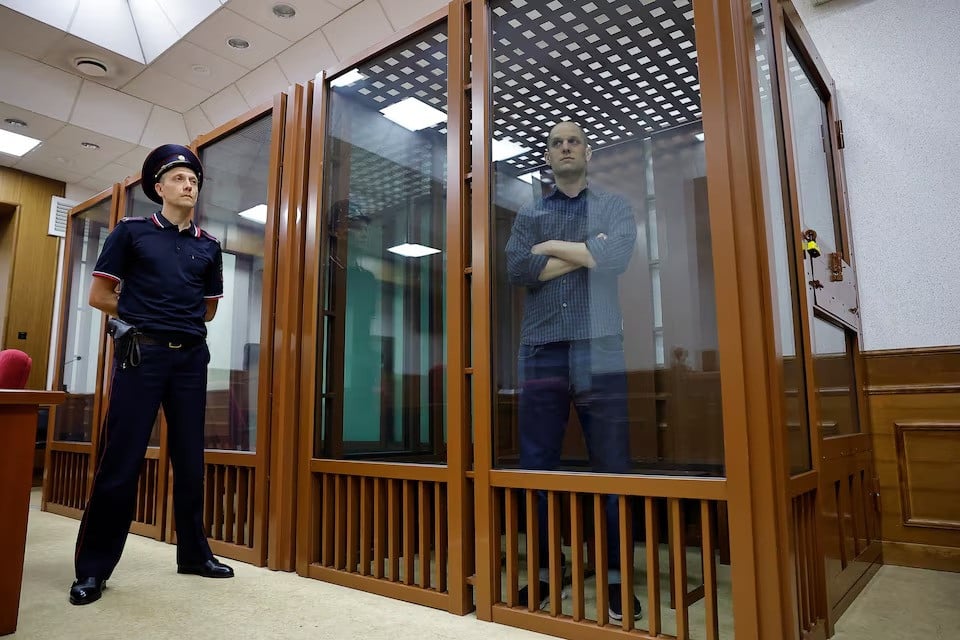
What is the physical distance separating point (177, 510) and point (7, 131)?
5146mm

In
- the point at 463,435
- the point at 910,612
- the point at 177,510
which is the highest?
the point at 463,435

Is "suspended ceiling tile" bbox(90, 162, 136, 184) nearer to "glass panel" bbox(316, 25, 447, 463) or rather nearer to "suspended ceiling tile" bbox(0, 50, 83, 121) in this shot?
"suspended ceiling tile" bbox(0, 50, 83, 121)

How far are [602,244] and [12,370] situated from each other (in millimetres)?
1770

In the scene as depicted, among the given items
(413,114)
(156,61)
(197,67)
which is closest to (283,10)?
(197,67)

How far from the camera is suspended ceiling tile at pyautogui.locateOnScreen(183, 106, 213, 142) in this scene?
5715mm

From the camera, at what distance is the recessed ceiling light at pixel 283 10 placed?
4270mm

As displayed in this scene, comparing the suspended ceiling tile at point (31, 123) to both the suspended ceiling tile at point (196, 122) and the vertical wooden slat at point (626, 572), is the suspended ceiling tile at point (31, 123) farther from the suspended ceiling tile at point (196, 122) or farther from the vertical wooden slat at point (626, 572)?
the vertical wooden slat at point (626, 572)

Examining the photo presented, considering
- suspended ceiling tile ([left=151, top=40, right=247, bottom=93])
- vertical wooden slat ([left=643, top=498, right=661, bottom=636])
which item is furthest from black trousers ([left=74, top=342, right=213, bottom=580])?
suspended ceiling tile ([left=151, top=40, right=247, bottom=93])

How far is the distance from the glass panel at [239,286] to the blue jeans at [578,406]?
1326 mm

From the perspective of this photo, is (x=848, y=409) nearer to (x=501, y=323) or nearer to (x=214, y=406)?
(x=501, y=323)

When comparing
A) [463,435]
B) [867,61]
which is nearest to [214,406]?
[463,435]

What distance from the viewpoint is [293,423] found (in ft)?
8.00

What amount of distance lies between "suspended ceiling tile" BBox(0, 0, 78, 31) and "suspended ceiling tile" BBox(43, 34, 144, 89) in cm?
11

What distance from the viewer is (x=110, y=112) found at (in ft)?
18.2
